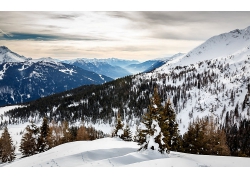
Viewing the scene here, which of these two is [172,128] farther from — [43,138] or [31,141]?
[31,141]

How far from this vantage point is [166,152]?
21.3 metres

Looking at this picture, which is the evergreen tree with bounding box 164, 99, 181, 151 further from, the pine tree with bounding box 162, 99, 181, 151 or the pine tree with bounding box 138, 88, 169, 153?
the pine tree with bounding box 138, 88, 169, 153

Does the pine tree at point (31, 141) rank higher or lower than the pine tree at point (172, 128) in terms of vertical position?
lower

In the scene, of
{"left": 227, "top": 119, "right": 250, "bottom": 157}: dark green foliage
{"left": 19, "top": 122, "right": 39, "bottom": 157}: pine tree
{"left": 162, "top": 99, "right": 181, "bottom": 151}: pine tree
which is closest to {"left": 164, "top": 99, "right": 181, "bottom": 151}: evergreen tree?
{"left": 162, "top": 99, "right": 181, "bottom": 151}: pine tree

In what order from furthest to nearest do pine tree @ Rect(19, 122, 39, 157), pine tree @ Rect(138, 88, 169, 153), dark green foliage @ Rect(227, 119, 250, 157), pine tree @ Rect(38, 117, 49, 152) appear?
dark green foliage @ Rect(227, 119, 250, 157), pine tree @ Rect(38, 117, 49, 152), pine tree @ Rect(19, 122, 39, 157), pine tree @ Rect(138, 88, 169, 153)

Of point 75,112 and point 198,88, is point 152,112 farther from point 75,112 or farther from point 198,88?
point 198,88

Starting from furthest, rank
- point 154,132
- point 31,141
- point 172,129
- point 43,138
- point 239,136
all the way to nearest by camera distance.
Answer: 1. point 239,136
2. point 43,138
3. point 31,141
4. point 172,129
5. point 154,132

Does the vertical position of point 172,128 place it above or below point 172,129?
above

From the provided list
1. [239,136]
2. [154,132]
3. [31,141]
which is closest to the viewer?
[154,132]

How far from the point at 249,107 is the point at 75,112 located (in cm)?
14260

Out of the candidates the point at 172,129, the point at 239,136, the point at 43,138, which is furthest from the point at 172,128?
the point at 239,136

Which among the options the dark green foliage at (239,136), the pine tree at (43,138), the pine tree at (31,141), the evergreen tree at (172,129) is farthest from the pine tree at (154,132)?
the dark green foliage at (239,136)

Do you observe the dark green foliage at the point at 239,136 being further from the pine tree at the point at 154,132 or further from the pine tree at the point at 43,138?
the pine tree at the point at 154,132
